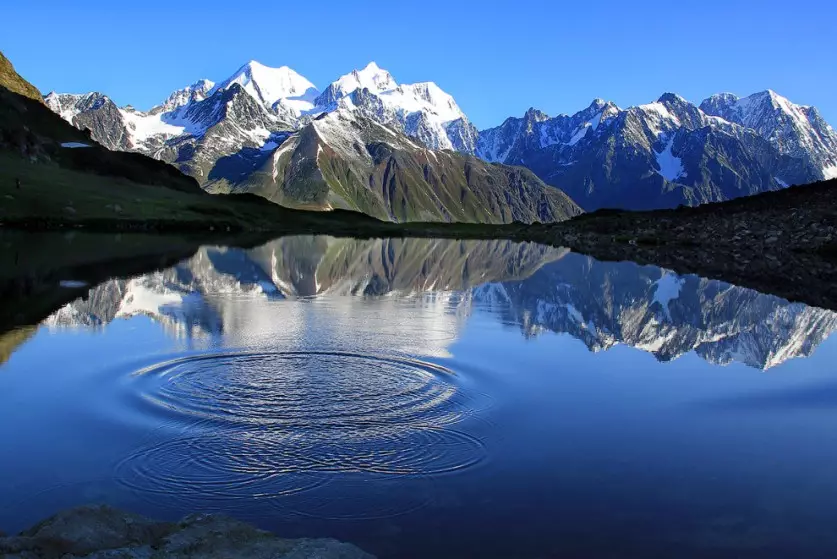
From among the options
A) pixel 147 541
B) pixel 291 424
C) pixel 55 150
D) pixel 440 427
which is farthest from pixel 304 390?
pixel 55 150

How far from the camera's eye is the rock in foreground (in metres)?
9.22

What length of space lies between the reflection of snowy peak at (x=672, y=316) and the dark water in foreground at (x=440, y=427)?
0.93 ft

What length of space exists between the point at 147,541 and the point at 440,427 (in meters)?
8.68

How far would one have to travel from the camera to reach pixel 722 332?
33.7 m

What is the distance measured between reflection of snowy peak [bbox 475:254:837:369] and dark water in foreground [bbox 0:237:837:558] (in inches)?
11.1

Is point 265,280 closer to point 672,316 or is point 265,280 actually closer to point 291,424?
point 672,316

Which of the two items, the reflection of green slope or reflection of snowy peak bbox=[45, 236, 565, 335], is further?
reflection of snowy peak bbox=[45, 236, 565, 335]

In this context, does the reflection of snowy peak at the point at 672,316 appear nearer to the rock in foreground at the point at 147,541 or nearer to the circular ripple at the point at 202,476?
the circular ripple at the point at 202,476

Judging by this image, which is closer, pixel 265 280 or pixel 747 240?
pixel 265 280

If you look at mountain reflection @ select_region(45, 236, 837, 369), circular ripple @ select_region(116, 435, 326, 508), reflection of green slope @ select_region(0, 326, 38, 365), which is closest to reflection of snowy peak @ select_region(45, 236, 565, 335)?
mountain reflection @ select_region(45, 236, 837, 369)

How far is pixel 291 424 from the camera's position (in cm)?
1738

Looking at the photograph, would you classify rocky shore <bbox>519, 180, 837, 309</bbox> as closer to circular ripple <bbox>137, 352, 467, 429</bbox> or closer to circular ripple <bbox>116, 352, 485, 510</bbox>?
circular ripple <bbox>137, 352, 467, 429</bbox>

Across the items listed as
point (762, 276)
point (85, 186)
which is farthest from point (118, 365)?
point (85, 186)

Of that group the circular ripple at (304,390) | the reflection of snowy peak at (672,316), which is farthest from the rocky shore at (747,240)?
the circular ripple at (304,390)
